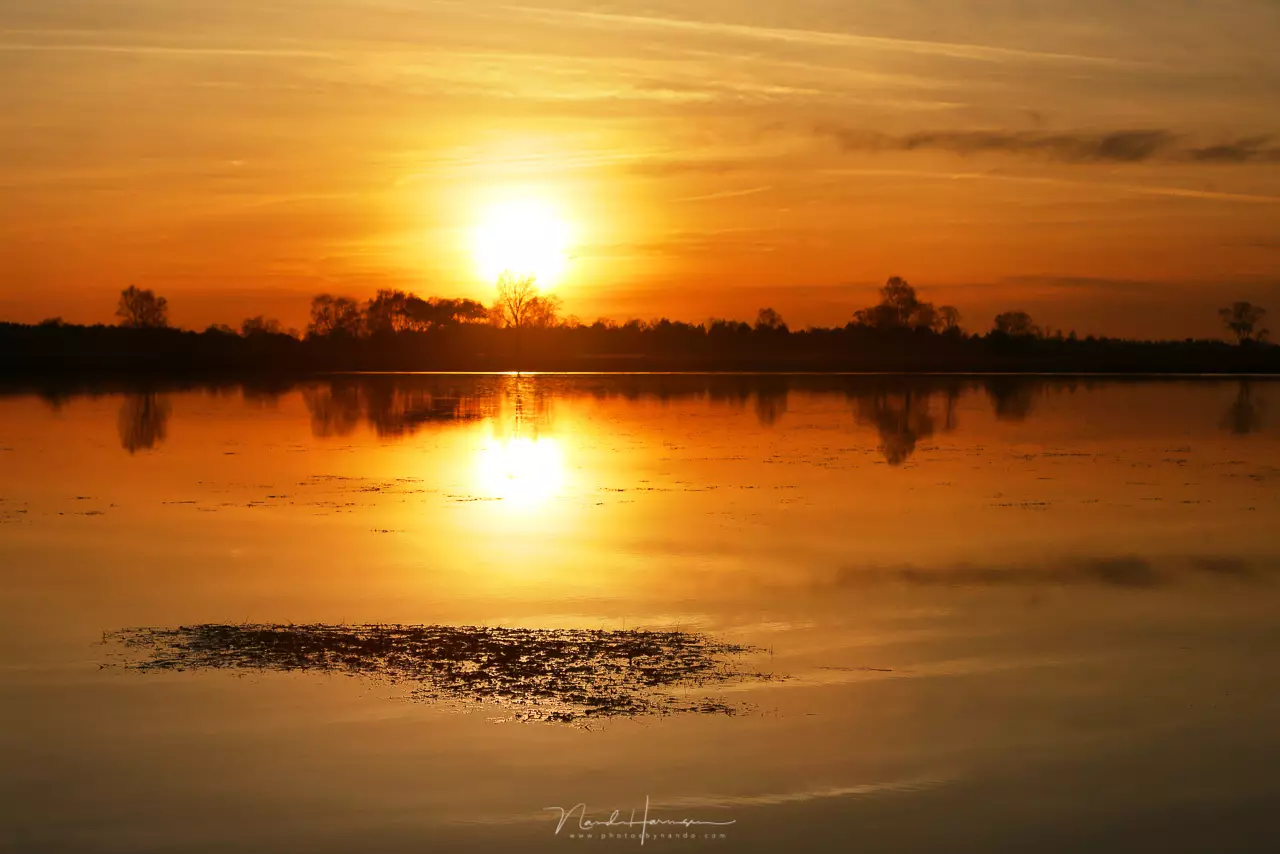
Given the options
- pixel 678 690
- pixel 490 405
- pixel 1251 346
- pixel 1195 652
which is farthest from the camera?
pixel 1251 346

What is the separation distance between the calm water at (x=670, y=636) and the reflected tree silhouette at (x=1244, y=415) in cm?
1135

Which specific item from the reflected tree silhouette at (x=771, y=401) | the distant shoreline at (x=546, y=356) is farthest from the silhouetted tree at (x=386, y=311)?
the reflected tree silhouette at (x=771, y=401)

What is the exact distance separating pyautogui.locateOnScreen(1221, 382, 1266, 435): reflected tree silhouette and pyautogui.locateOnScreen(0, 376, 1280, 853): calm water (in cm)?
1135

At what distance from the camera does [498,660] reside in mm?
9164

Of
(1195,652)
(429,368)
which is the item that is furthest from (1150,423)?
(429,368)

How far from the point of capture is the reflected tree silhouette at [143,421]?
26875mm

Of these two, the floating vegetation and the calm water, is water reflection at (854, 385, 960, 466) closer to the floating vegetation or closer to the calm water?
the calm water

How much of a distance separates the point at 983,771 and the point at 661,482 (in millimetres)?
13044

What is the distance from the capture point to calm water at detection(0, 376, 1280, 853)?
6.78 metres

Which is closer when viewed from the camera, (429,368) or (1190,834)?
(1190,834)

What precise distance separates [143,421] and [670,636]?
2676cm

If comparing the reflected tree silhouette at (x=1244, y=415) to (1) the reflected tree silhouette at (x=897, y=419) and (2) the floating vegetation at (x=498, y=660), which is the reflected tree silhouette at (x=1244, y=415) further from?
(2) the floating vegetation at (x=498, y=660)

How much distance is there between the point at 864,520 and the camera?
53.2 ft

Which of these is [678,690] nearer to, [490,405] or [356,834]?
[356,834]
